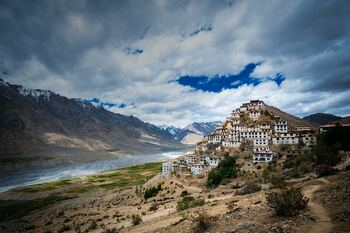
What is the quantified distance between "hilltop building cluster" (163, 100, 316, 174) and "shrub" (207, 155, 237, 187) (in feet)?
19.4

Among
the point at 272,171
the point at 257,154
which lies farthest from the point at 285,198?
the point at 257,154

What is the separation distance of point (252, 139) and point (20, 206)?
251ft

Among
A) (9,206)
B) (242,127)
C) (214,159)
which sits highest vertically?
(242,127)

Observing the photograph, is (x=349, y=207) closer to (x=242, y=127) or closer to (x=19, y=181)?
(x=242, y=127)

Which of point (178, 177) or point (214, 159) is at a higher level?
point (214, 159)

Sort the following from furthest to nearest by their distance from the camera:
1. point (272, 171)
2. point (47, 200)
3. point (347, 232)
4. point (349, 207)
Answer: point (47, 200), point (272, 171), point (349, 207), point (347, 232)

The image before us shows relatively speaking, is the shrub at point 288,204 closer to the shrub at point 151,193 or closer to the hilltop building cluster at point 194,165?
the shrub at point 151,193

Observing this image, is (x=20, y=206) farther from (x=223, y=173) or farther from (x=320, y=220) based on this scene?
(x=320, y=220)

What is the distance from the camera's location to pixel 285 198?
41.2ft

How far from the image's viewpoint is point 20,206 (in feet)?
227

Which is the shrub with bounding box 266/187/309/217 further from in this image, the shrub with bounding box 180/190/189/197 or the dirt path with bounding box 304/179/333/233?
the shrub with bounding box 180/190/189/197

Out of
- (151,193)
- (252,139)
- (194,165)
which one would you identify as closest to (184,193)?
(151,193)

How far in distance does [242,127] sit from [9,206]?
81050mm

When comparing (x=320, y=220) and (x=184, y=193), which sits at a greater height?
(x=320, y=220)
